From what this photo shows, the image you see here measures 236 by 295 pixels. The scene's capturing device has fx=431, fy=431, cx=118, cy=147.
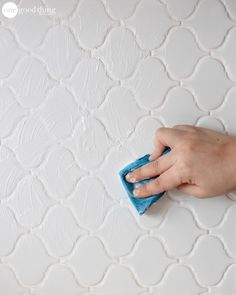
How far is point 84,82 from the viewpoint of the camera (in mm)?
894

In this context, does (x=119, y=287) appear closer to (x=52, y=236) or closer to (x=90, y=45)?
(x=52, y=236)

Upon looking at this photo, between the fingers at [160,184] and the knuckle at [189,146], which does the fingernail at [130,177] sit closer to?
the fingers at [160,184]

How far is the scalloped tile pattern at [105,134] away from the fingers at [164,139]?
0.04m

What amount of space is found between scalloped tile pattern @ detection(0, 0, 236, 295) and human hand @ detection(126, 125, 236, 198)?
0.05m

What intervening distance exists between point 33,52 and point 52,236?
39cm

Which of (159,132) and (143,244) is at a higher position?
(159,132)

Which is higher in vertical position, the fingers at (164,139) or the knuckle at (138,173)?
the fingers at (164,139)

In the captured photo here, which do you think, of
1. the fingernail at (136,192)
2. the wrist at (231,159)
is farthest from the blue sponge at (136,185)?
the wrist at (231,159)

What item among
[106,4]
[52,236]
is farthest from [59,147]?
[106,4]

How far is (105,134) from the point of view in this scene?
0.91 m

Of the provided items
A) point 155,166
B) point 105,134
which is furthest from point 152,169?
point 105,134

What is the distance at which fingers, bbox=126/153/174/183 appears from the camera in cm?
86

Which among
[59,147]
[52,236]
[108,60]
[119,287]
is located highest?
[108,60]

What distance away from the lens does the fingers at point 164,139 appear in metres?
0.85
